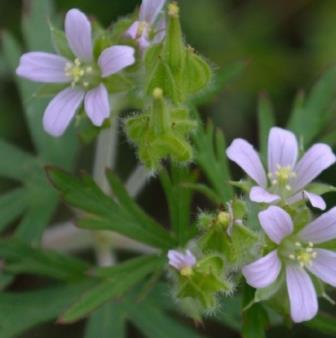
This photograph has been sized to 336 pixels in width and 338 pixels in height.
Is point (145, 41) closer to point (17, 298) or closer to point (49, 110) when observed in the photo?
point (49, 110)

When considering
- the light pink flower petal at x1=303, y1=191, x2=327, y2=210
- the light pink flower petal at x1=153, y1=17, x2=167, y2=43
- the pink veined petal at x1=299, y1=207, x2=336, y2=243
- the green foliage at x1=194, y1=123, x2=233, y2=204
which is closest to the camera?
the light pink flower petal at x1=303, y1=191, x2=327, y2=210

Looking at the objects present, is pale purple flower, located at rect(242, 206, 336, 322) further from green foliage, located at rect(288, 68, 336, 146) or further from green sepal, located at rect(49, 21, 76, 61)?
green sepal, located at rect(49, 21, 76, 61)

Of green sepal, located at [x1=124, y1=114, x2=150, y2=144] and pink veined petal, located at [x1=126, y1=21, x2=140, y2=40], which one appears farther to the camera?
pink veined petal, located at [x1=126, y1=21, x2=140, y2=40]

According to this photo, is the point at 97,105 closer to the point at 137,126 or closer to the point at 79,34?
the point at 137,126

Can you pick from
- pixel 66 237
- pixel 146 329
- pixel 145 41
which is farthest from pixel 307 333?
pixel 145 41

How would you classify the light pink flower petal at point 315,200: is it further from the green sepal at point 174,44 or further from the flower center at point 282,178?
the green sepal at point 174,44

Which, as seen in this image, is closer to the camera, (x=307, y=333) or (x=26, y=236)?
(x=26, y=236)

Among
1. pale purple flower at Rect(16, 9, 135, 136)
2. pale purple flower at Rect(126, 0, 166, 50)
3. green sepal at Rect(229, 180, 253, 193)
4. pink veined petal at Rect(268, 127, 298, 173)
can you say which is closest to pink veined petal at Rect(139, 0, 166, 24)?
pale purple flower at Rect(126, 0, 166, 50)

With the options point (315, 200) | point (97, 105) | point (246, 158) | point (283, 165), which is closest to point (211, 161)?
point (283, 165)
